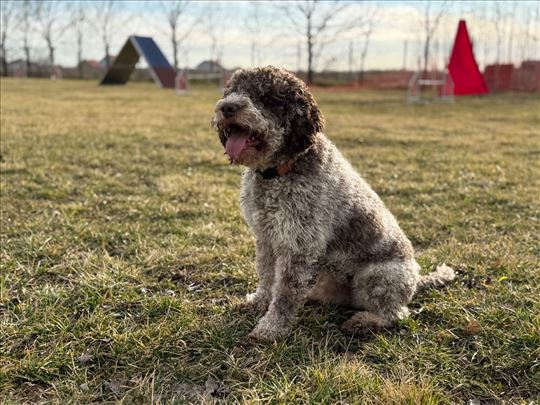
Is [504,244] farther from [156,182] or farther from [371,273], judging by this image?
[156,182]

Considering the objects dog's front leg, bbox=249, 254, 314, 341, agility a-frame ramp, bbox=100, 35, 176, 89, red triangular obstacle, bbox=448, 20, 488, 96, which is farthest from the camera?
agility a-frame ramp, bbox=100, 35, 176, 89

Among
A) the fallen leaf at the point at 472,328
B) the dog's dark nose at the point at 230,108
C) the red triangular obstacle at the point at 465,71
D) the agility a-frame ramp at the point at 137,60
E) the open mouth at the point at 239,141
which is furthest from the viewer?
the agility a-frame ramp at the point at 137,60

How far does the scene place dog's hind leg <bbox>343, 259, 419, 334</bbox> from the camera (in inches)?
138

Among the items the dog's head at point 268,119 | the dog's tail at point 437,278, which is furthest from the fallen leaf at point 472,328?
the dog's head at point 268,119

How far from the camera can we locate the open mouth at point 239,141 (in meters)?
3.15

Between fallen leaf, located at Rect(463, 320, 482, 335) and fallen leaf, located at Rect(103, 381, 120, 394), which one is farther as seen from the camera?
fallen leaf, located at Rect(463, 320, 482, 335)

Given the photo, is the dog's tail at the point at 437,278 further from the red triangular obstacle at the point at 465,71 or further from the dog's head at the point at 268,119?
the red triangular obstacle at the point at 465,71

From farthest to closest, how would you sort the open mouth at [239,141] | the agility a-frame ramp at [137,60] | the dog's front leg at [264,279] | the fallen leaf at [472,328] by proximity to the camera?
1. the agility a-frame ramp at [137,60]
2. the dog's front leg at [264,279]
3. the fallen leaf at [472,328]
4. the open mouth at [239,141]

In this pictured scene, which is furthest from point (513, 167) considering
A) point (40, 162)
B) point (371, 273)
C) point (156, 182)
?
point (40, 162)

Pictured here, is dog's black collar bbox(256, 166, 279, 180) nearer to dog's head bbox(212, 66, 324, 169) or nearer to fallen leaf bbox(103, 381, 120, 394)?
dog's head bbox(212, 66, 324, 169)

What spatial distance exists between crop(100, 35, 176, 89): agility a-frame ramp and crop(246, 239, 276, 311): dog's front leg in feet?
114

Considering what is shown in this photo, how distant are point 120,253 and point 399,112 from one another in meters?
17.0

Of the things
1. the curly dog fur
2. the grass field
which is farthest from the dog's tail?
the curly dog fur

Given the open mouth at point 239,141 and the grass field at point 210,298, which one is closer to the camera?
the grass field at point 210,298
